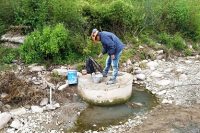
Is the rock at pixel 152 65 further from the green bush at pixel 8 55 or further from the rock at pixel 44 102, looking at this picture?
the green bush at pixel 8 55

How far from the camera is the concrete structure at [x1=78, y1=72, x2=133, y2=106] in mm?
9508

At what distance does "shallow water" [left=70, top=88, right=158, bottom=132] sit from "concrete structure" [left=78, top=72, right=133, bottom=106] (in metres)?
0.14

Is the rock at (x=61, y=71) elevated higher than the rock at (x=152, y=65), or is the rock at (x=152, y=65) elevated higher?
the rock at (x=152, y=65)

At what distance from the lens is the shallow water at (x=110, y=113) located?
882 centimetres

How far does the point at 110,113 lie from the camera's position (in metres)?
9.31

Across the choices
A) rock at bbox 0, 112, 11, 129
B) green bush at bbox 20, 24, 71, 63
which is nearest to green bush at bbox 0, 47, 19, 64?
green bush at bbox 20, 24, 71, 63

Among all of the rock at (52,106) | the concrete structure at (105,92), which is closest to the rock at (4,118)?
the rock at (52,106)

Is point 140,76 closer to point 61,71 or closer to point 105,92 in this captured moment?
point 105,92

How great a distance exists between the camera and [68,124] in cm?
880

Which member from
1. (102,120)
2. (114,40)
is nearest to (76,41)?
(114,40)

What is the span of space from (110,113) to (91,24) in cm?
410

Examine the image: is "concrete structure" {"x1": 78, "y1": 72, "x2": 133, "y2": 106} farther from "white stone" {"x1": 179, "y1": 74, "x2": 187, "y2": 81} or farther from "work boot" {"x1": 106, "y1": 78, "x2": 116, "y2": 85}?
"white stone" {"x1": 179, "y1": 74, "x2": 187, "y2": 81}

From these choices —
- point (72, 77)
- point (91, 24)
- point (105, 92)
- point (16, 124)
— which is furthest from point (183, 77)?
point (16, 124)

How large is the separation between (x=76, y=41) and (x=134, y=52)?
197 centimetres
